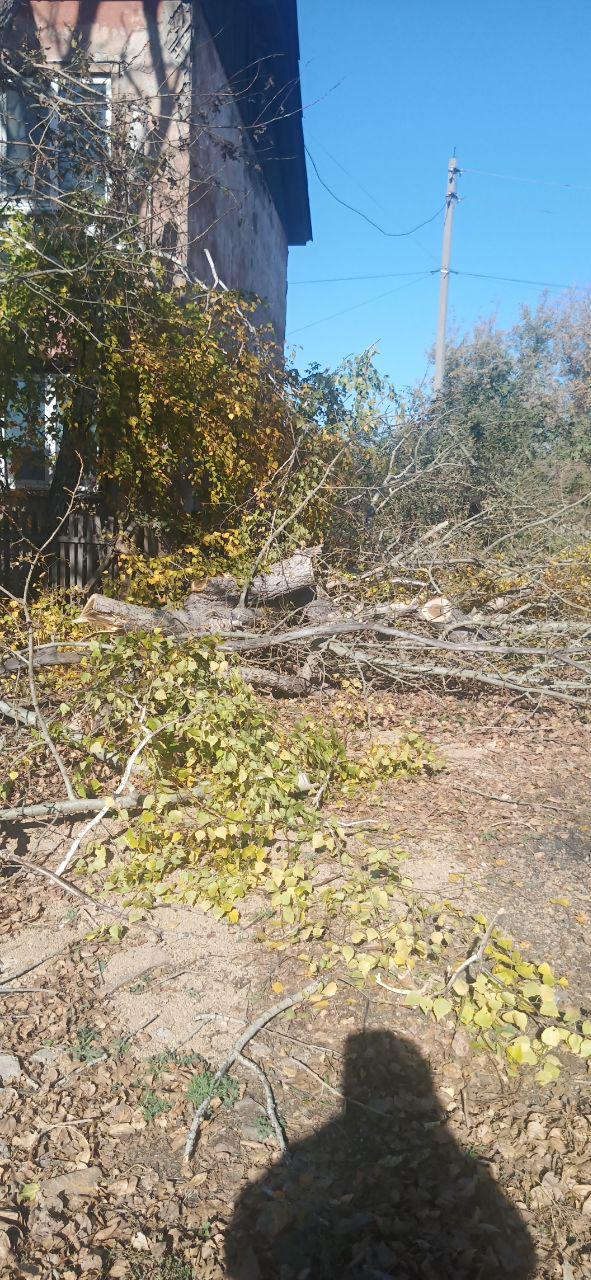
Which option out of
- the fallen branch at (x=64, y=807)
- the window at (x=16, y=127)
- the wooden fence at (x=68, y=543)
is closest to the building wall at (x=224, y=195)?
the window at (x=16, y=127)

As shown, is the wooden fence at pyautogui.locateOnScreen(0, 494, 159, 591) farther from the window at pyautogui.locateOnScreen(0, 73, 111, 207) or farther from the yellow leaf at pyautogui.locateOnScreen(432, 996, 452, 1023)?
the yellow leaf at pyautogui.locateOnScreen(432, 996, 452, 1023)

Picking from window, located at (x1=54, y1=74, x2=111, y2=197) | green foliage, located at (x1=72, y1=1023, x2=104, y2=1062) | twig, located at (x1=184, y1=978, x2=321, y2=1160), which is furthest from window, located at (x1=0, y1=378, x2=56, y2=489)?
twig, located at (x1=184, y1=978, x2=321, y2=1160)

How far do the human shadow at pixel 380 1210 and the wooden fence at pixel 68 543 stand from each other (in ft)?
20.6

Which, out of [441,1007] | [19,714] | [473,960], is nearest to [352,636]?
[19,714]

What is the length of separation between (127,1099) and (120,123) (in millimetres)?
8479

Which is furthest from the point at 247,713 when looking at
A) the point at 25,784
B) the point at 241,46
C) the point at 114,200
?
the point at 241,46

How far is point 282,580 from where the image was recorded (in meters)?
6.65

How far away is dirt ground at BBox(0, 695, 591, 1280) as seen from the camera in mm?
2047

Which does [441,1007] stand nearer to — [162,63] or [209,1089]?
[209,1089]

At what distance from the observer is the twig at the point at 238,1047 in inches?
94.2

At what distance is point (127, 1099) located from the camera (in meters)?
2.57

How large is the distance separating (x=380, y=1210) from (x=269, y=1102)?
0.51m

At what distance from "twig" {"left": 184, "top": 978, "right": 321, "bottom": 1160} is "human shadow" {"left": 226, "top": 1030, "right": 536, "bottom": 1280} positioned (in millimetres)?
248

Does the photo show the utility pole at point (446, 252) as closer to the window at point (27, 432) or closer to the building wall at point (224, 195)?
the building wall at point (224, 195)
